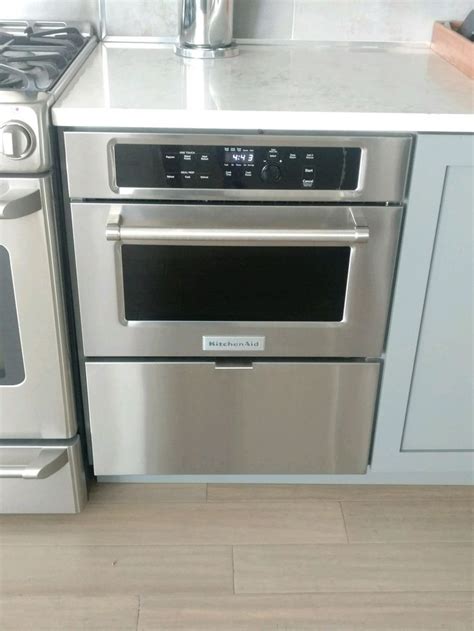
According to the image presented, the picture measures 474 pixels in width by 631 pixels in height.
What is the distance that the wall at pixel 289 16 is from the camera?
1.66m

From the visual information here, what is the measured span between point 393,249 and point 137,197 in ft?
1.65

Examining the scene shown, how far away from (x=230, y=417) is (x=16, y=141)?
0.72m

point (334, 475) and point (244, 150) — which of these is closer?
point (244, 150)

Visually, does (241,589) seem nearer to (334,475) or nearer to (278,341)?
(334,475)

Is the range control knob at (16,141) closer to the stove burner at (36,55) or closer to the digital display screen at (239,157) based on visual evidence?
the stove burner at (36,55)

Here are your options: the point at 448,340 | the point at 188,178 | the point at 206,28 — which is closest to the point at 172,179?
the point at 188,178

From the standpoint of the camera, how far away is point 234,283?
135cm

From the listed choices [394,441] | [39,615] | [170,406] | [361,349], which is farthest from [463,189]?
[39,615]

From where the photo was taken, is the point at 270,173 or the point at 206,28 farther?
the point at 206,28

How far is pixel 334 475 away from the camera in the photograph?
1654 millimetres

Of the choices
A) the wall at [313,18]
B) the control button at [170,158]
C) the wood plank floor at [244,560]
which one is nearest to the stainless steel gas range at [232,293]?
the control button at [170,158]

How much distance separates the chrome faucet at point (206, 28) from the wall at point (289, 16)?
0.13 meters

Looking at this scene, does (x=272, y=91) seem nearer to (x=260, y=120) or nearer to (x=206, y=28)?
(x=260, y=120)

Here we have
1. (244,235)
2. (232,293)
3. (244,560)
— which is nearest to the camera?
(244,235)
